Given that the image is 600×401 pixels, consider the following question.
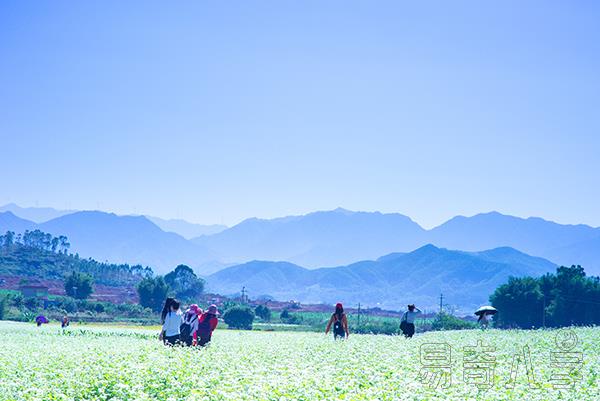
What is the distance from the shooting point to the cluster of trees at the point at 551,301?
85.7 metres

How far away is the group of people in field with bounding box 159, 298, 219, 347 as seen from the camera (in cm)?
2152

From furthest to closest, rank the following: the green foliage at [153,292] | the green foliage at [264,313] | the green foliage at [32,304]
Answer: the green foliage at [153,292]
the green foliage at [264,313]
the green foliage at [32,304]

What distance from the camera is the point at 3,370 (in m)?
15.4

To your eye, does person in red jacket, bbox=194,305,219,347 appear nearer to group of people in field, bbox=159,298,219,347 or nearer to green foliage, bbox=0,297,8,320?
group of people in field, bbox=159,298,219,347

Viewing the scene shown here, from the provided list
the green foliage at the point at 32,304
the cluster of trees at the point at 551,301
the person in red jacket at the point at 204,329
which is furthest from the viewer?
the green foliage at the point at 32,304

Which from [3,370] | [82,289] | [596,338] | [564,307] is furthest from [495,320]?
[82,289]

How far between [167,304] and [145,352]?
4.25m

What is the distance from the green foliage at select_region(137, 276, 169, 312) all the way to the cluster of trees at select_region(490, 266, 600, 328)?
84961 mm

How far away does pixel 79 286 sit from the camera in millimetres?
165000

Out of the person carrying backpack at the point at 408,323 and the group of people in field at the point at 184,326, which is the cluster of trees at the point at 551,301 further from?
the group of people in field at the point at 184,326

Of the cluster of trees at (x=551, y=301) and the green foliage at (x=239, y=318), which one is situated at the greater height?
the cluster of trees at (x=551, y=301)

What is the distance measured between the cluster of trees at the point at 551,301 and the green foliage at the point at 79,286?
107m

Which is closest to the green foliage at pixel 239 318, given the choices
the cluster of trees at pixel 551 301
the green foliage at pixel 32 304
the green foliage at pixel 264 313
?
the green foliage at pixel 264 313

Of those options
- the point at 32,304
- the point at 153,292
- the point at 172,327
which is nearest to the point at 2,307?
the point at 32,304
